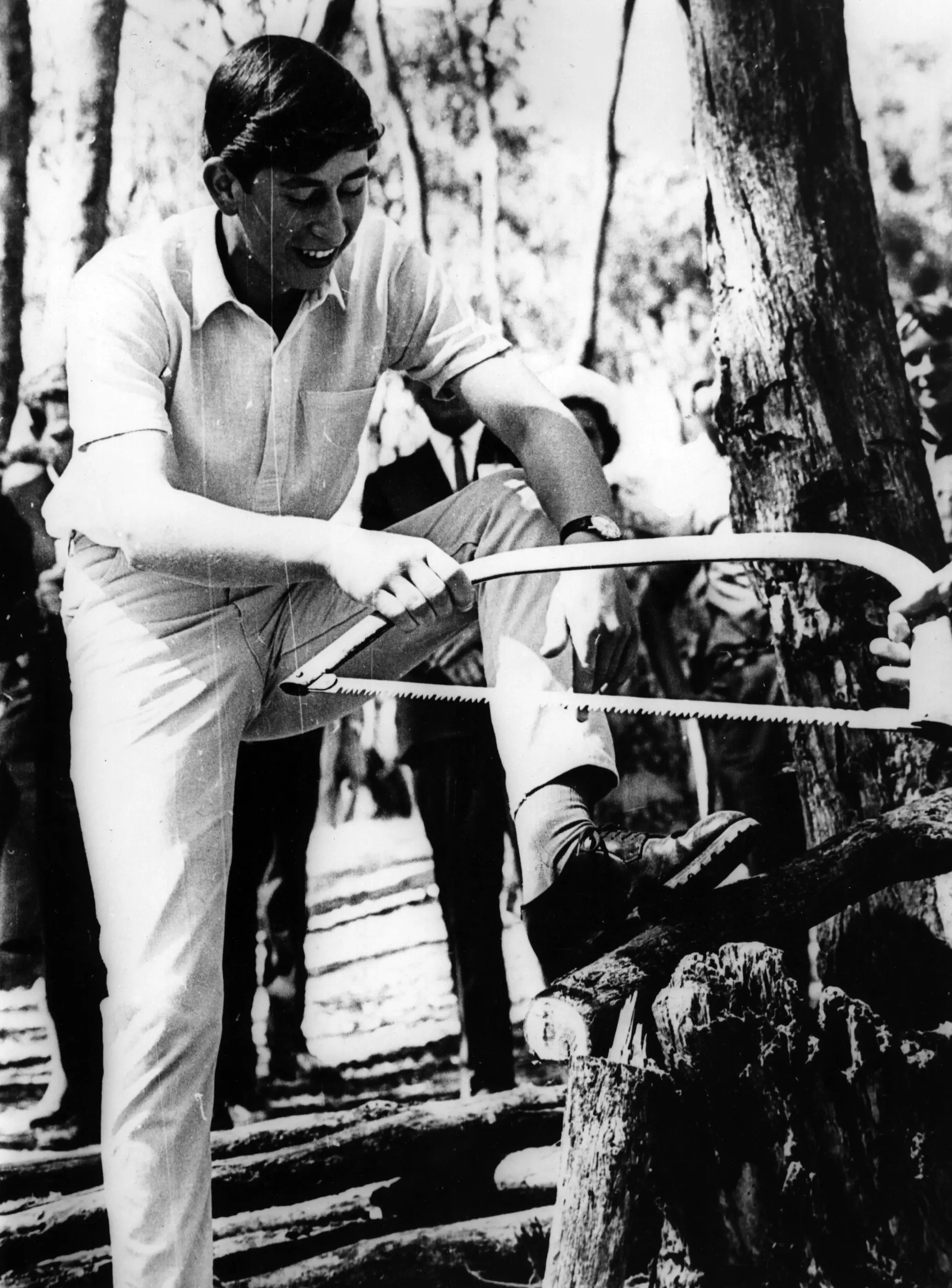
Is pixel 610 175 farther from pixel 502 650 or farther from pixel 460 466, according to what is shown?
pixel 502 650

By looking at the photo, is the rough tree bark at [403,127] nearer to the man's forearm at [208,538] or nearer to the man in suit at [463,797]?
the man in suit at [463,797]

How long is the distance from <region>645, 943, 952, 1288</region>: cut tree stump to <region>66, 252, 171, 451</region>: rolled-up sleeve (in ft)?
4.61

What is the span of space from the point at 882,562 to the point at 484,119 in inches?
46.4

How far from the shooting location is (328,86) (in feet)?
7.06

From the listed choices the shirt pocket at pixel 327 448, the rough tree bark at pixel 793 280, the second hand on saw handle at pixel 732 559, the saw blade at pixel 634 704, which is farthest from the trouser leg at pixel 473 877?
the rough tree bark at pixel 793 280

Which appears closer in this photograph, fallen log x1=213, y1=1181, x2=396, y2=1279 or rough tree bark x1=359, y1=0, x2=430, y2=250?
fallen log x1=213, y1=1181, x2=396, y2=1279

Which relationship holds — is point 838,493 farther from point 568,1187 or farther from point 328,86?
point 568,1187

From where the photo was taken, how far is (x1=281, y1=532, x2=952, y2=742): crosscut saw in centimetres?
209

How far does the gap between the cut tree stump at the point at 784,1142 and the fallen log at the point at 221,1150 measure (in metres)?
0.56

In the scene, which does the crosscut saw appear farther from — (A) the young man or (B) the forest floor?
(B) the forest floor

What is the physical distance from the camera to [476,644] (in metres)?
2.28

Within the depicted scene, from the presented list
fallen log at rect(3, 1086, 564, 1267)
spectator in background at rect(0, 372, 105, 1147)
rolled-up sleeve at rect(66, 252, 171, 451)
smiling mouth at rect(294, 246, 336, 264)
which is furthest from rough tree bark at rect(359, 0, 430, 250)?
fallen log at rect(3, 1086, 564, 1267)

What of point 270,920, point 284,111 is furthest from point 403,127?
point 270,920

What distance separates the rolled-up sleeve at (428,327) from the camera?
2.30m
